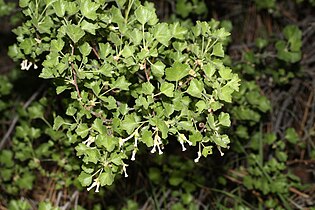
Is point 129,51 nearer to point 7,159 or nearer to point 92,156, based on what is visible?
point 92,156

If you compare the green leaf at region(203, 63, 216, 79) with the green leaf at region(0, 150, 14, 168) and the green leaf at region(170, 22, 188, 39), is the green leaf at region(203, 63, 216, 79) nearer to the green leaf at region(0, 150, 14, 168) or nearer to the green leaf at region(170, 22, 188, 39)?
the green leaf at region(170, 22, 188, 39)

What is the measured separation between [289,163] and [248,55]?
509 millimetres

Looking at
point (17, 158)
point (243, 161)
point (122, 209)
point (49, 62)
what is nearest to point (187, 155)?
point (243, 161)

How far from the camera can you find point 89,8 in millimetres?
1265

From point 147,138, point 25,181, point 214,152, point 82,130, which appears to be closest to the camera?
point 147,138

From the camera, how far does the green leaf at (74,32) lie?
126 cm

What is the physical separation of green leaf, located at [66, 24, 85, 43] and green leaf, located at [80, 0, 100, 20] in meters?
0.04

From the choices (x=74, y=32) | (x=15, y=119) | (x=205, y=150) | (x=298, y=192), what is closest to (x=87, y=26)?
(x=74, y=32)

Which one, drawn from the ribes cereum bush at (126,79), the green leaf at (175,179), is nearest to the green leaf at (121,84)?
the ribes cereum bush at (126,79)

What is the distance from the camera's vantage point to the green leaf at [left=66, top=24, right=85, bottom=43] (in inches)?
49.5

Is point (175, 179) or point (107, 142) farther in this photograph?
point (175, 179)

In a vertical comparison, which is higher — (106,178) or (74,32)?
(74,32)

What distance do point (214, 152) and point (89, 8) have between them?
1.18m

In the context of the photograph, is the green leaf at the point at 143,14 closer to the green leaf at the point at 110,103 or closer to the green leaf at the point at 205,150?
the green leaf at the point at 110,103
